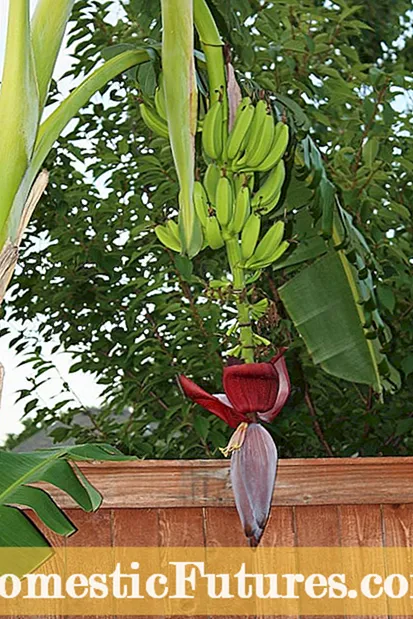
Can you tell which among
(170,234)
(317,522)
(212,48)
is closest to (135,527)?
(317,522)

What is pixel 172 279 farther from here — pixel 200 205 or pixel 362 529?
pixel 200 205

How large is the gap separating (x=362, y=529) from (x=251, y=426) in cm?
87

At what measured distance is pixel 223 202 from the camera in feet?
2.94

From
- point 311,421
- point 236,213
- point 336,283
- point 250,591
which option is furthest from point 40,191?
point 311,421

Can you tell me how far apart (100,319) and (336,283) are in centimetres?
89

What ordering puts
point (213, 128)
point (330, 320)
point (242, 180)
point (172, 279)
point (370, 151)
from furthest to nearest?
point (172, 279) → point (370, 151) → point (330, 320) → point (242, 180) → point (213, 128)

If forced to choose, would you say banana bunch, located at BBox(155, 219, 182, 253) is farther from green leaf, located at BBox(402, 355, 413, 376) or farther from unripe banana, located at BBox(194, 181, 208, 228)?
green leaf, located at BBox(402, 355, 413, 376)

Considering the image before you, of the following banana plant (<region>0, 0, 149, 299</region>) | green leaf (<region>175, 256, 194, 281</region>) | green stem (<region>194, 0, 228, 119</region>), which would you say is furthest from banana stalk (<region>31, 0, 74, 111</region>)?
green leaf (<region>175, 256, 194, 281</region>)

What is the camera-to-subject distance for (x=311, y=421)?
1795mm

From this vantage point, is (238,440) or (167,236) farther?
(167,236)

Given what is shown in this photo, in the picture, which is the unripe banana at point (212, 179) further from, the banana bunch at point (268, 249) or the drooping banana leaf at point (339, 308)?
the drooping banana leaf at point (339, 308)

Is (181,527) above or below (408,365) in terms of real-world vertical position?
below

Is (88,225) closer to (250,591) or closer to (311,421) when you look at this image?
(311,421)

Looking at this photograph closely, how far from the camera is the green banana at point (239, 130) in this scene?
2.88 feet
